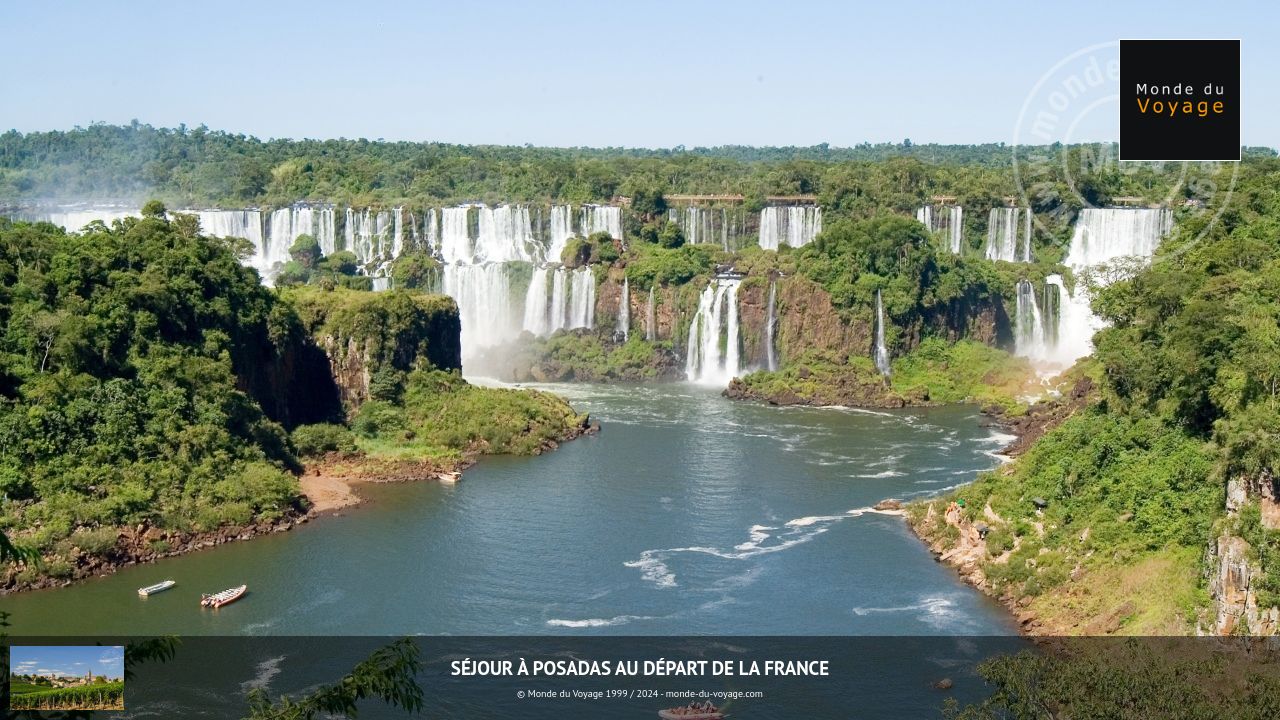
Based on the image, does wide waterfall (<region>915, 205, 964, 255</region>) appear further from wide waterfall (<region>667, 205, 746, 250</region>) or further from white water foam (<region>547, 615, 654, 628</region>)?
white water foam (<region>547, 615, 654, 628</region>)

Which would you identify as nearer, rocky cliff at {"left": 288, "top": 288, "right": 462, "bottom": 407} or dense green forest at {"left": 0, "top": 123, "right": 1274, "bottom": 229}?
rocky cliff at {"left": 288, "top": 288, "right": 462, "bottom": 407}

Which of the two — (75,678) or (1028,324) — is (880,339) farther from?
(75,678)

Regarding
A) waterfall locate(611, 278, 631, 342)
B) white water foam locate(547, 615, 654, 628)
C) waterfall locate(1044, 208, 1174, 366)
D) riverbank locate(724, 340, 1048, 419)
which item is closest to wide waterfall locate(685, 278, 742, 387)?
riverbank locate(724, 340, 1048, 419)

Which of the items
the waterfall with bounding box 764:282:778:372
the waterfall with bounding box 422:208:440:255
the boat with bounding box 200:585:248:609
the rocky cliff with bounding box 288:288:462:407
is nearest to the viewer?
the boat with bounding box 200:585:248:609

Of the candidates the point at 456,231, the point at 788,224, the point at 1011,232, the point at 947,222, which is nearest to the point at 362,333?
the point at 456,231

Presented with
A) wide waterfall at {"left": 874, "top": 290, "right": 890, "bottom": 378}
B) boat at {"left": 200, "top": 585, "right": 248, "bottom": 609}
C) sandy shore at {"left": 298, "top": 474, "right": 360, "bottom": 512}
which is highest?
wide waterfall at {"left": 874, "top": 290, "right": 890, "bottom": 378}

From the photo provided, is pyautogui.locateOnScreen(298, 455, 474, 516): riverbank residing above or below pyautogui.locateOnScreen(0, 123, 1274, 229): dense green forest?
below

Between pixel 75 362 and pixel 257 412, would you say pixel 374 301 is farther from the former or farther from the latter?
pixel 75 362

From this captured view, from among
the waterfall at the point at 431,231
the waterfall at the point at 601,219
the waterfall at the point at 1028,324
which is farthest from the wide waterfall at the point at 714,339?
the waterfall at the point at 431,231

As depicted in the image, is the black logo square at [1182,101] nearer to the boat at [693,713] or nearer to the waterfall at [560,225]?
the boat at [693,713]
